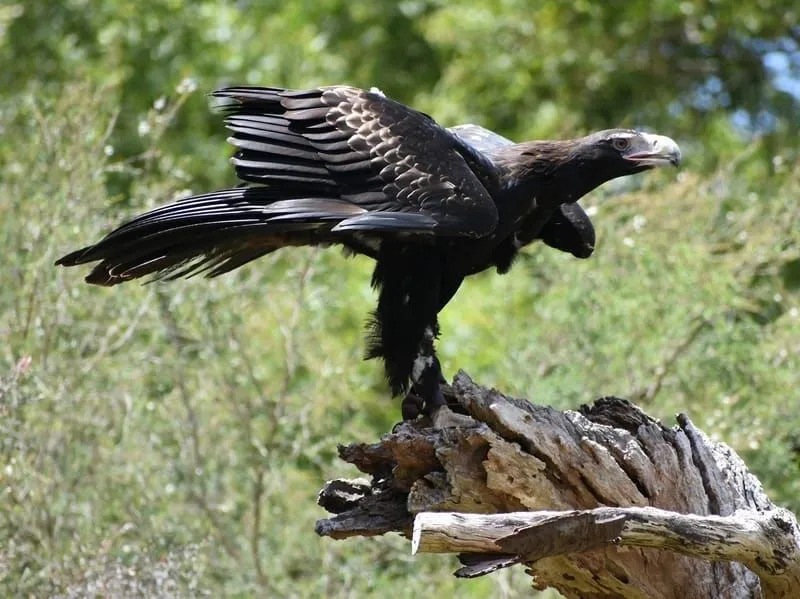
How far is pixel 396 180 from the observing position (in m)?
5.08

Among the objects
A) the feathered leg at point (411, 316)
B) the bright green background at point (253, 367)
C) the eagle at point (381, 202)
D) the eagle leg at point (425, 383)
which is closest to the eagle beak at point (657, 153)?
the eagle at point (381, 202)

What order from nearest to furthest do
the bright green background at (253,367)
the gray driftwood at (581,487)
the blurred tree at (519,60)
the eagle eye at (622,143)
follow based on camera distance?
the gray driftwood at (581,487), the eagle eye at (622,143), the bright green background at (253,367), the blurred tree at (519,60)

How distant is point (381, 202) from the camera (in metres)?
5.04

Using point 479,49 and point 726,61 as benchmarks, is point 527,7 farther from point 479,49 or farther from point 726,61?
point 726,61

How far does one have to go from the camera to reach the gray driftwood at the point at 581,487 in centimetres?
439

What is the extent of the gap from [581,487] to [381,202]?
1258 mm

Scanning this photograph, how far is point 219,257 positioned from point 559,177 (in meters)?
1.33

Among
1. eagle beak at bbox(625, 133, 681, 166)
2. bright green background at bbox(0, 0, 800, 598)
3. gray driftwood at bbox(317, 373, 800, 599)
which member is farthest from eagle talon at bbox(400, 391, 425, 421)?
bright green background at bbox(0, 0, 800, 598)

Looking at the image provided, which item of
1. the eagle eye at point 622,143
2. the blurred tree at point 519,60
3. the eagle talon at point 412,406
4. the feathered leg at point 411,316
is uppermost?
the blurred tree at point 519,60

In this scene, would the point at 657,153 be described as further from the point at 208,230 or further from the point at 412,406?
the point at 208,230

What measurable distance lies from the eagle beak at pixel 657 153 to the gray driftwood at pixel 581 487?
102cm

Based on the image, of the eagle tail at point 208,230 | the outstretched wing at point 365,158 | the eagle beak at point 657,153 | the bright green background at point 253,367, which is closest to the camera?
the eagle tail at point 208,230

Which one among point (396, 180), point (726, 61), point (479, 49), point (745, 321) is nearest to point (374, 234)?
point (396, 180)

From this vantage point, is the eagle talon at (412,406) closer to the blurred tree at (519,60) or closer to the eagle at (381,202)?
the eagle at (381,202)
